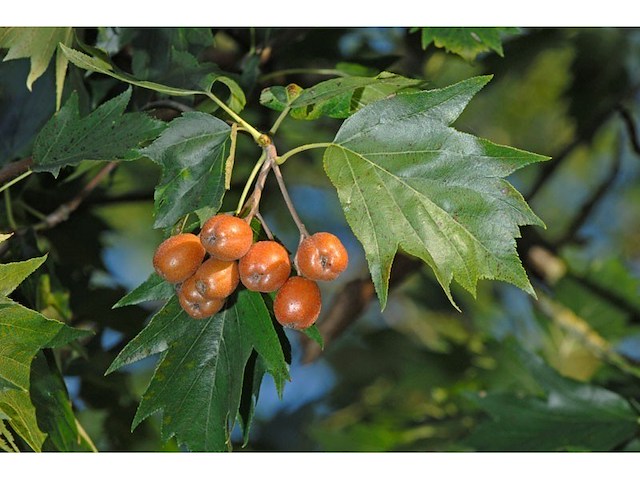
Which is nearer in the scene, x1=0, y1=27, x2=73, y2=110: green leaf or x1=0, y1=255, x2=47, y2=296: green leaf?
x1=0, y1=255, x2=47, y2=296: green leaf

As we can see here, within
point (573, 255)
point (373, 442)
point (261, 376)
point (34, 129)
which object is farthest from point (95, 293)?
point (573, 255)

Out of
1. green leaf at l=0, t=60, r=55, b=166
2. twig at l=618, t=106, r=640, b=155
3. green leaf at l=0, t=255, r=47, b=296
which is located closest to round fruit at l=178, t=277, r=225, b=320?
green leaf at l=0, t=255, r=47, b=296

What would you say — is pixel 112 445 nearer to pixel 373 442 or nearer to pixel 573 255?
pixel 373 442

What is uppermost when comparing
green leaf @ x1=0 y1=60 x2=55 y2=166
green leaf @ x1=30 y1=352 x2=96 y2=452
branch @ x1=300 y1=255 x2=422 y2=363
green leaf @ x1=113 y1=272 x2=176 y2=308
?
green leaf @ x1=113 y1=272 x2=176 y2=308

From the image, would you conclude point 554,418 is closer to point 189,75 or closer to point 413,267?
point 413,267

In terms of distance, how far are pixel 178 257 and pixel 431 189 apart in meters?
0.18

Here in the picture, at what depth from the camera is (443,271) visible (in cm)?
63

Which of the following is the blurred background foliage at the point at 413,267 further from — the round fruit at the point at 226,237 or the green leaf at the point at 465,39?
the round fruit at the point at 226,237

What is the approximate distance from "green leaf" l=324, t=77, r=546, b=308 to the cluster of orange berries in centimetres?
3

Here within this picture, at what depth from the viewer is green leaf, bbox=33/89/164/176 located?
671 millimetres

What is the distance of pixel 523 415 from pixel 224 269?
2.05 ft

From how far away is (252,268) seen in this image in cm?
61

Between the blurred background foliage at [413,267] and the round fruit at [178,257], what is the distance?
8.0 inches

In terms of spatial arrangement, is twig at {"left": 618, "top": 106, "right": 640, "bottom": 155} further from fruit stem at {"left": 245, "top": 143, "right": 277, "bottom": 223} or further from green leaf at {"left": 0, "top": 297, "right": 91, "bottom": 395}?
green leaf at {"left": 0, "top": 297, "right": 91, "bottom": 395}
